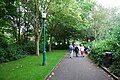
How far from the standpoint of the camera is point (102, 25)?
1778 inches

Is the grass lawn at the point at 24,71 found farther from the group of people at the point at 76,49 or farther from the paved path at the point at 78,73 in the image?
the group of people at the point at 76,49

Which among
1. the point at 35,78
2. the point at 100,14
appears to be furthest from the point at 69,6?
the point at 35,78

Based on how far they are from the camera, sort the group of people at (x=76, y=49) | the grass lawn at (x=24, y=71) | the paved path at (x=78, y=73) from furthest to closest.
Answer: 1. the group of people at (x=76, y=49)
2. the paved path at (x=78, y=73)
3. the grass lawn at (x=24, y=71)

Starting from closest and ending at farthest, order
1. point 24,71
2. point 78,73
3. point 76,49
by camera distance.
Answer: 1. point 78,73
2. point 24,71
3. point 76,49

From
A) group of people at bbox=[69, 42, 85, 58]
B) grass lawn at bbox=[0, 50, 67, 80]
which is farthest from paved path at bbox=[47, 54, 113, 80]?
group of people at bbox=[69, 42, 85, 58]

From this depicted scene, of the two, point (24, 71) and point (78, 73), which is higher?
point (24, 71)

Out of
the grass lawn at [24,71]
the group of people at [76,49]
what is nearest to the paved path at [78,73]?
the grass lawn at [24,71]

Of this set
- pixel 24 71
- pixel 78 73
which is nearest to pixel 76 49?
pixel 78 73

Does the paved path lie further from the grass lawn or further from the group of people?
the group of people

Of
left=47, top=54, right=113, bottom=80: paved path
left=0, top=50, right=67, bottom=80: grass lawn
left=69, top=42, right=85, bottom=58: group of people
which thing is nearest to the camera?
left=0, top=50, right=67, bottom=80: grass lawn

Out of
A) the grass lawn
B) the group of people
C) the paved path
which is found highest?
the group of people

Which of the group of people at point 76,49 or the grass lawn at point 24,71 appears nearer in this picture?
the grass lawn at point 24,71

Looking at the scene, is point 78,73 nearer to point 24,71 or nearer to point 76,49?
point 24,71

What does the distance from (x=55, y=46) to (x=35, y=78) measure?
49.3 meters
